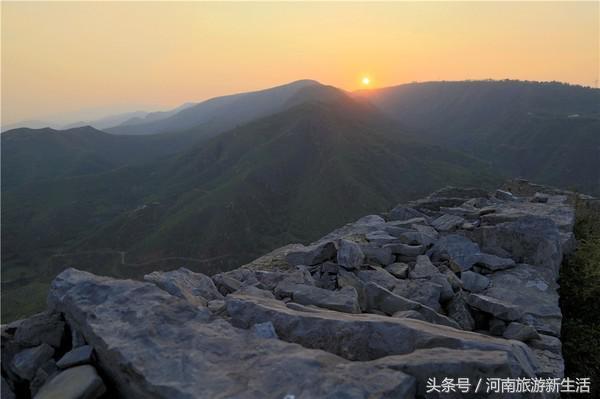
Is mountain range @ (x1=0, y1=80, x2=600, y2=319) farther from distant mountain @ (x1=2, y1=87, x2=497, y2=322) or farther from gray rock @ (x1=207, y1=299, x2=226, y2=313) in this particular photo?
gray rock @ (x1=207, y1=299, x2=226, y2=313)

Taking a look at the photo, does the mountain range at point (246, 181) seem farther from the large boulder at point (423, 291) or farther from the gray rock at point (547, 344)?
the gray rock at point (547, 344)

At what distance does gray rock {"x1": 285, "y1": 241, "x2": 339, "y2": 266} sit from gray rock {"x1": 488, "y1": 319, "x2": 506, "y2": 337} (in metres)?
2.98

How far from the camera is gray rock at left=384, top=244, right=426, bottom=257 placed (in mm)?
8141

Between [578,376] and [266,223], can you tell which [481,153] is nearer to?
[266,223]

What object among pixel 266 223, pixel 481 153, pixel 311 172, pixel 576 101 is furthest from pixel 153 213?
pixel 576 101

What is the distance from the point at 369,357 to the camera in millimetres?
4164

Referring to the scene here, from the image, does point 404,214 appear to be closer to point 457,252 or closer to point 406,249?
point 457,252

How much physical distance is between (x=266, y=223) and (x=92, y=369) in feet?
184

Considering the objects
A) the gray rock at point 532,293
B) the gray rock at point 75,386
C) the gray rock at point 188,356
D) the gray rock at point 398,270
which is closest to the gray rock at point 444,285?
the gray rock at point 398,270

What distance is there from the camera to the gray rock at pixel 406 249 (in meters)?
8.14

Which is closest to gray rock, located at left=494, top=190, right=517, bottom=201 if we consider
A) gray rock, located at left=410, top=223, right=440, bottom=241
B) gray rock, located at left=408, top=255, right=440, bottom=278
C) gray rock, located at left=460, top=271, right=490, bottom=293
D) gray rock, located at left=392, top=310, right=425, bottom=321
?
gray rock, located at left=410, top=223, right=440, bottom=241

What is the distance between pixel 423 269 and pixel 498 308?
1.49m

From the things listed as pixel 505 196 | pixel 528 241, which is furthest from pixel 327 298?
pixel 505 196

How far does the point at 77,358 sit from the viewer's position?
4.06 m
